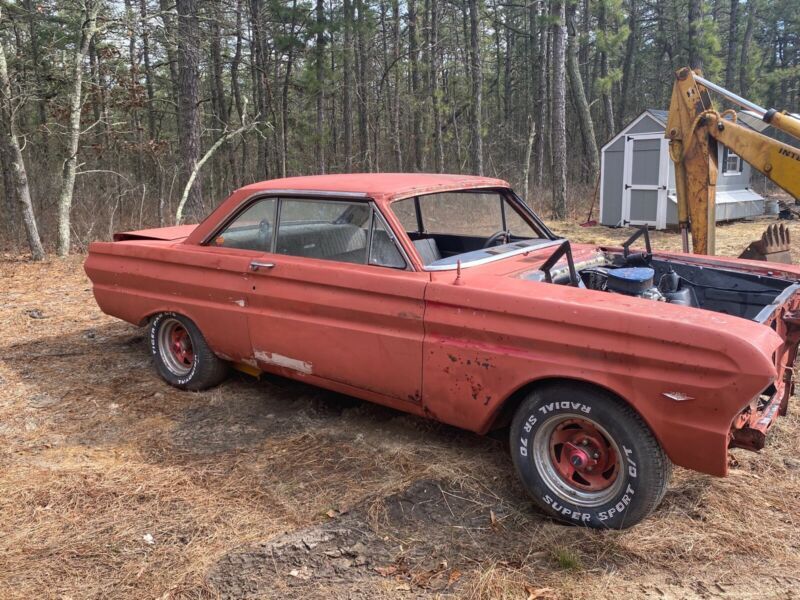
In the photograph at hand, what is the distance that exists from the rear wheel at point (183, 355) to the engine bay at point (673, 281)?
2.50 metres

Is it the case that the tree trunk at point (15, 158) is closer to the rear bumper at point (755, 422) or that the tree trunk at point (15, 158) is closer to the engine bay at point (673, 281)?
the engine bay at point (673, 281)

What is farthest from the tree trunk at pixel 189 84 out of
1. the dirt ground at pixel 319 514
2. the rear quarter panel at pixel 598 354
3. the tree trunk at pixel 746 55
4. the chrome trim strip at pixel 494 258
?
the tree trunk at pixel 746 55

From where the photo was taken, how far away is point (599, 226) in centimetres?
1614

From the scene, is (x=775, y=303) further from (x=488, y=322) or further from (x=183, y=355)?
(x=183, y=355)

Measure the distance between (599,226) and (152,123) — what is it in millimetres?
14208

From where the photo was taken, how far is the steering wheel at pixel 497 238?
459 cm

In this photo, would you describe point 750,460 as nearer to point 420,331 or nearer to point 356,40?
point 420,331

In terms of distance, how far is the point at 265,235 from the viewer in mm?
4340

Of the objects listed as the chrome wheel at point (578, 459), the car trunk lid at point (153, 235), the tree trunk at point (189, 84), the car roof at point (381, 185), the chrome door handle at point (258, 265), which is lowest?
the chrome wheel at point (578, 459)

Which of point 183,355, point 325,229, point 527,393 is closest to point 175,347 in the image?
point 183,355

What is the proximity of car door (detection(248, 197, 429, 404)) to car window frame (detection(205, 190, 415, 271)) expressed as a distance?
1cm

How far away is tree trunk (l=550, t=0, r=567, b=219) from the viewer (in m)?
16.0

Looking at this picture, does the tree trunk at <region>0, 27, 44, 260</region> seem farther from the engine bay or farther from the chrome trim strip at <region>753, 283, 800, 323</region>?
the chrome trim strip at <region>753, 283, 800, 323</region>

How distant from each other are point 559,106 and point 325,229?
13.9m
